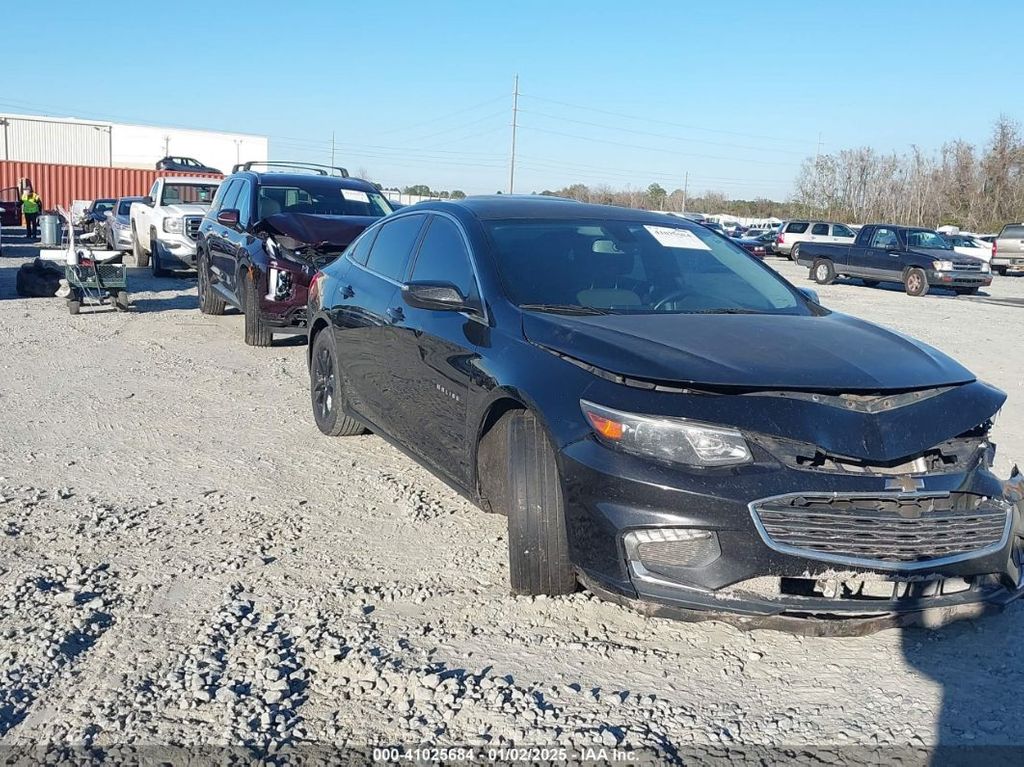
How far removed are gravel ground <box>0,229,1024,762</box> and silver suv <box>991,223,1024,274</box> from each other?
3171cm

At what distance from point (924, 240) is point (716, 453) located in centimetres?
2387

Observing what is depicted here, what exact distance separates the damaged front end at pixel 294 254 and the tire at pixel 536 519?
611 centimetres

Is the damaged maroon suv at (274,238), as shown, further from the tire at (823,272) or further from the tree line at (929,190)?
the tree line at (929,190)

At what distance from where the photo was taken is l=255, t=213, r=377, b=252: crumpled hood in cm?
961

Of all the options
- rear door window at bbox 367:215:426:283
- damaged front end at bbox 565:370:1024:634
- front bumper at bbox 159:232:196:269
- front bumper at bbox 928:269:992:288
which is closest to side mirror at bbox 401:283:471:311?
rear door window at bbox 367:215:426:283

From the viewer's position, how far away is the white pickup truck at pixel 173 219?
1633 cm

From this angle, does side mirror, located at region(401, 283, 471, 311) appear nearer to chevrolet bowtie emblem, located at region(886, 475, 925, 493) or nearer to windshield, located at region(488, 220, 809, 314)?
windshield, located at region(488, 220, 809, 314)

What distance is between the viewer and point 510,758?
294 centimetres

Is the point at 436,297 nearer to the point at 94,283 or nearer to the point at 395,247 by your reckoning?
the point at 395,247

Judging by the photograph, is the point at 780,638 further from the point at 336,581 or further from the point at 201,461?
the point at 201,461

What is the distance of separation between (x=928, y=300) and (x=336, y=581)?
807 inches

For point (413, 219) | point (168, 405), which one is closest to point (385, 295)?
point (413, 219)

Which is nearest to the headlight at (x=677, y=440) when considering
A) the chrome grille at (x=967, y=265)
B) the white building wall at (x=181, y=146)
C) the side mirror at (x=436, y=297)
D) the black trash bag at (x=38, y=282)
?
the side mirror at (x=436, y=297)

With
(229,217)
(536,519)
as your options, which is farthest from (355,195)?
(536,519)
